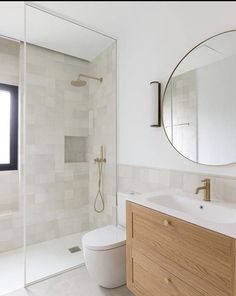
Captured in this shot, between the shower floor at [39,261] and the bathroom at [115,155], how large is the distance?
0.01 meters

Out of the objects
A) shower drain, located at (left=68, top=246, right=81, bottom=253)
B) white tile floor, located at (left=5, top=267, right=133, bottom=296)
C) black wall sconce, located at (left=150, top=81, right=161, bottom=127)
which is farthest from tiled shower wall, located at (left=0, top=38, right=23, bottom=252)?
black wall sconce, located at (left=150, top=81, right=161, bottom=127)

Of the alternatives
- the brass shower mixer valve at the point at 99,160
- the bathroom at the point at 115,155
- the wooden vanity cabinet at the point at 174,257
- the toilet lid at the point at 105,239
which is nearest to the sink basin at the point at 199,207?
the bathroom at the point at 115,155

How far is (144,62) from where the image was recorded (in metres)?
1.93

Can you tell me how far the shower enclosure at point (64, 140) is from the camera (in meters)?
2.25

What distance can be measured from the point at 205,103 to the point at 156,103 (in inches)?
16.6

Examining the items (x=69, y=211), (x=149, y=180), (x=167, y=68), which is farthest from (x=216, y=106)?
(x=69, y=211)

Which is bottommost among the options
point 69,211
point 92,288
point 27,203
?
point 92,288

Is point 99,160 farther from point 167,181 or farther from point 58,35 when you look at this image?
point 58,35

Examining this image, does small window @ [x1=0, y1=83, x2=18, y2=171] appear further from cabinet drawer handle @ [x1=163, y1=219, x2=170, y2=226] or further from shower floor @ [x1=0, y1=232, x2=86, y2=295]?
cabinet drawer handle @ [x1=163, y1=219, x2=170, y2=226]

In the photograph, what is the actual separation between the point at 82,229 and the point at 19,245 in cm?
73

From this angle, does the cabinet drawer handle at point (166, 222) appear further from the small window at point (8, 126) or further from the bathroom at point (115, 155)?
the small window at point (8, 126)

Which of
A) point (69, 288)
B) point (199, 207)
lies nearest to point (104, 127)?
point (199, 207)

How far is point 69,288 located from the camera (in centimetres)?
170

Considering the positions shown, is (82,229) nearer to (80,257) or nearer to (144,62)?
(80,257)
